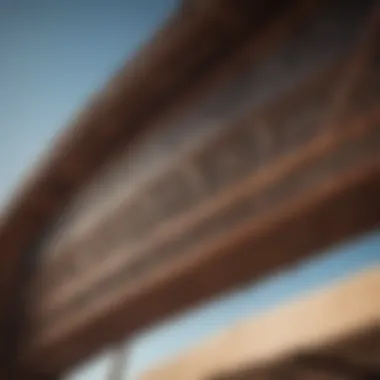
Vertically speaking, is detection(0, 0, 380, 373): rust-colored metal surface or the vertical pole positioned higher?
the vertical pole

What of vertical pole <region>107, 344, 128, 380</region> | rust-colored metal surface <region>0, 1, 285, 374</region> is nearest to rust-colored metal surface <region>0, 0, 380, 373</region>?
rust-colored metal surface <region>0, 1, 285, 374</region>

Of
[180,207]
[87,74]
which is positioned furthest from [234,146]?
[87,74]

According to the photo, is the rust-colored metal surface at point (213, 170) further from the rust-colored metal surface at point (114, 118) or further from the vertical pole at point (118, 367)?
the vertical pole at point (118, 367)

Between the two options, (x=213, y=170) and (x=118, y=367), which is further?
(x=118, y=367)

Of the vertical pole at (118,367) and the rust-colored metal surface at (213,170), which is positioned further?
the vertical pole at (118,367)

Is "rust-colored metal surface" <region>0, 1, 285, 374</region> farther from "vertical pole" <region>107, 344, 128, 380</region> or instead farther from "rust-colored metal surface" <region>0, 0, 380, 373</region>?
"vertical pole" <region>107, 344, 128, 380</region>

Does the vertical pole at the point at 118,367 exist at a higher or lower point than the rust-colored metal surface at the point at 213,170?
higher

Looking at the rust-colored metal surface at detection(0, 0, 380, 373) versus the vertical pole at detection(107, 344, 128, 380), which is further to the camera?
the vertical pole at detection(107, 344, 128, 380)

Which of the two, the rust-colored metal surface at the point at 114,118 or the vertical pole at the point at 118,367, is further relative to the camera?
the vertical pole at the point at 118,367

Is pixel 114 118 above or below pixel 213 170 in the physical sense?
above

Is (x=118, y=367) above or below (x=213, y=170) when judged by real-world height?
above

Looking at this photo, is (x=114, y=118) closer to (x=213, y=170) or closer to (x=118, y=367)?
A: (x=213, y=170)

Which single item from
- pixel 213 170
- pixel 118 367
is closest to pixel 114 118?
pixel 213 170

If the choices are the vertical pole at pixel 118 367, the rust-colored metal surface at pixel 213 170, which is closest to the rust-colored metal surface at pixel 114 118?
the rust-colored metal surface at pixel 213 170
